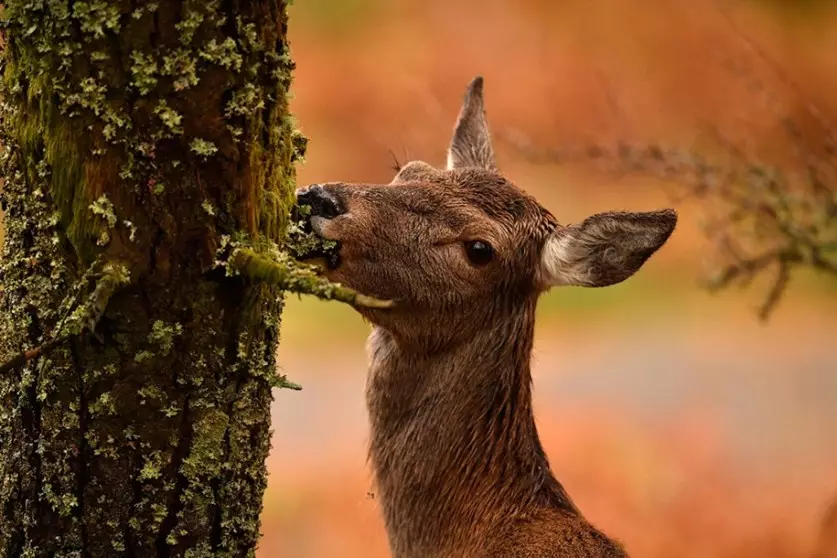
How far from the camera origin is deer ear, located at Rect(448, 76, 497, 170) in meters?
3.86

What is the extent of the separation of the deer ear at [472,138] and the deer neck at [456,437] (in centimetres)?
70

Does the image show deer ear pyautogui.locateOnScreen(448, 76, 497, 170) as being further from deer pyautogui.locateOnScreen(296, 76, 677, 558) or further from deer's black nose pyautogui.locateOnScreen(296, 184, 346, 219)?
deer's black nose pyautogui.locateOnScreen(296, 184, 346, 219)

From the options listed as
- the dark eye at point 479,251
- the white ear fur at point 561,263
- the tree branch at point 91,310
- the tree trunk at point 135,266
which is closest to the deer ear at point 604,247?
the white ear fur at point 561,263

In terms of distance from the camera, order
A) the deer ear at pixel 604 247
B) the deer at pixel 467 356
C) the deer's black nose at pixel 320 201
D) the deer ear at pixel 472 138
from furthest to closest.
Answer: the deer ear at pixel 472 138 < the deer at pixel 467 356 < the deer ear at pixel 604 247 < the deer's black nose at pixel 320 201

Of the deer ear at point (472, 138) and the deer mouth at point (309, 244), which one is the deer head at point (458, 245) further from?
the deer ear at point (472, 138)

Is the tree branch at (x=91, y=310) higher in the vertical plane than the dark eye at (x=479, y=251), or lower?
lower

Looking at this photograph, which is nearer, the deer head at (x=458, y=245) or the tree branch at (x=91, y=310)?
the tree branch at (x=91, y=310)

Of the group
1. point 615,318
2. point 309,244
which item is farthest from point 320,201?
point 615,318

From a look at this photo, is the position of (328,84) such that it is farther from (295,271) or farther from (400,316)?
(295,271)

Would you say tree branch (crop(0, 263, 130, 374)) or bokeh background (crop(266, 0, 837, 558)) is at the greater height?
bokeh background (crop(266, 0, 837, 558))

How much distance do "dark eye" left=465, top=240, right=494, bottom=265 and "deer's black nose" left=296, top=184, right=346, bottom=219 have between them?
1.47 ft

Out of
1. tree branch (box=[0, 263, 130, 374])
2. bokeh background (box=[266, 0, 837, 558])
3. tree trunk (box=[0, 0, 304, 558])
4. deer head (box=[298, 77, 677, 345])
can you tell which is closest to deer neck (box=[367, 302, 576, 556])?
deer head (box=[298, 77, 677, 345])

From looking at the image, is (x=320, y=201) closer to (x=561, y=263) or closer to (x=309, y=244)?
(x=309, y=244)

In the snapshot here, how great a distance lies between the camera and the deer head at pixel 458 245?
297 centimetres
